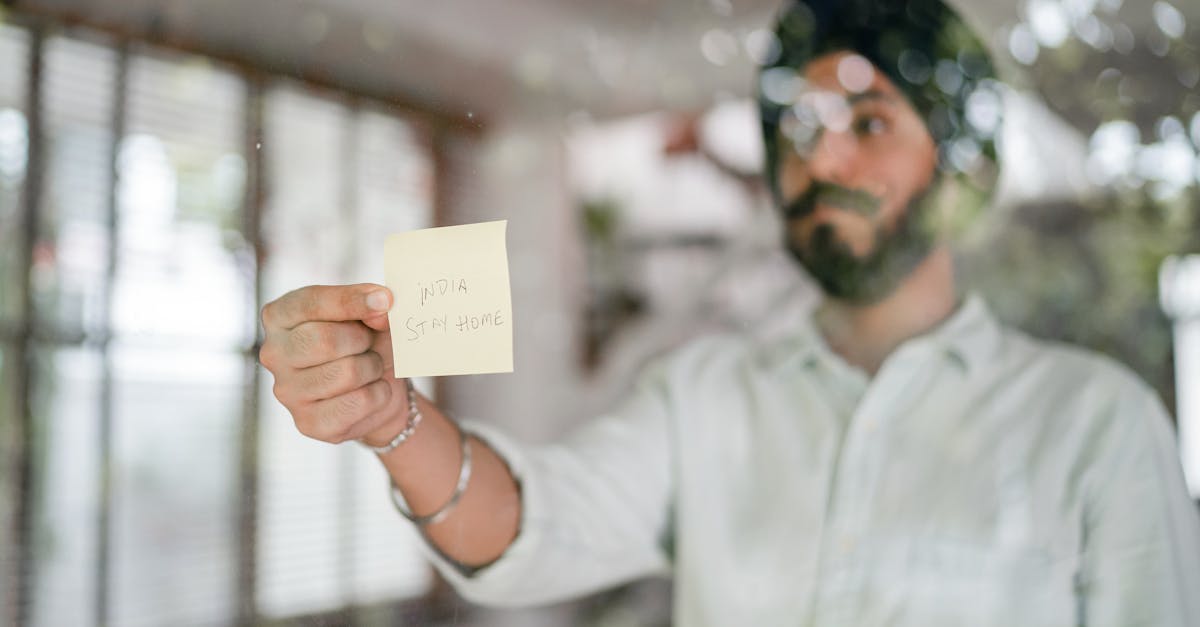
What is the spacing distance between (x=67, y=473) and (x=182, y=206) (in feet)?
1.23

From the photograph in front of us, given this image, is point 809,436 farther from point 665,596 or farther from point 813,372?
point 665,596

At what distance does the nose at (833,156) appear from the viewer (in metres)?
0.60

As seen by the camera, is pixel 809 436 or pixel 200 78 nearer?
pixel 809 436

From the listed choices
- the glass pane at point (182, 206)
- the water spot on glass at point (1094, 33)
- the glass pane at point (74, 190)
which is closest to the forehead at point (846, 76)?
the water spot on glass at point (1094, 33)

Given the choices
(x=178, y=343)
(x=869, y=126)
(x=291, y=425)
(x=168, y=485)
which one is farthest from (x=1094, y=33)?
(x=168, y=485)

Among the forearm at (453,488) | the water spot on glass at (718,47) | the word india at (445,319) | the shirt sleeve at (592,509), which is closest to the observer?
the word india at (445,319)

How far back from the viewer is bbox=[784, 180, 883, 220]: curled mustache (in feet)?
1.93

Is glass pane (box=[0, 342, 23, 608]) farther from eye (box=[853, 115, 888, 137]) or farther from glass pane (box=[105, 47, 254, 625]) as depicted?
eye (box=[853, 115, 888, 137])

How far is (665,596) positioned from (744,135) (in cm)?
45

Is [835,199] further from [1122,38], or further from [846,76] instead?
[1122,38]

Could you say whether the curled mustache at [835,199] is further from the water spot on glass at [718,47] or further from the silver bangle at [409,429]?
the silver bangle at [409,429]

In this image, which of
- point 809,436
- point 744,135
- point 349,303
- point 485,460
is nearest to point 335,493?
point 485,460

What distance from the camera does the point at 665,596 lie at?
2.42ft

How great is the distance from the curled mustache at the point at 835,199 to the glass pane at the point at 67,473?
0.83 m
